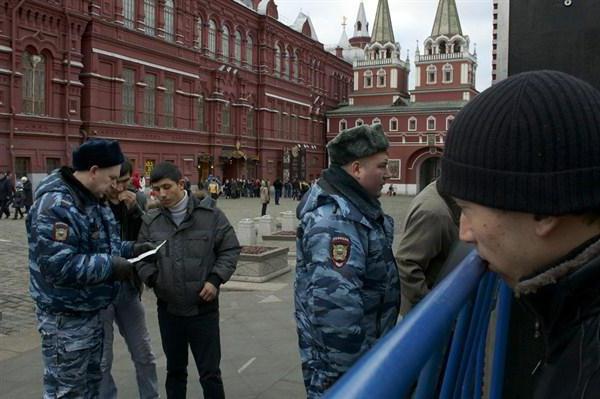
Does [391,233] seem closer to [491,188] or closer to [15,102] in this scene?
[491,188]

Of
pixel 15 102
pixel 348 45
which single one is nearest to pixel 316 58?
pixel 348 45

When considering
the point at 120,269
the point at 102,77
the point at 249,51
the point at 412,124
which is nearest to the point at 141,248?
the point at 120,269

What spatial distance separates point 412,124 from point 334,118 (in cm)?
795

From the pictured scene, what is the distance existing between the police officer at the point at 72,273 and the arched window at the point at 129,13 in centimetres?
3153

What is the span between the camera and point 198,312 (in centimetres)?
422

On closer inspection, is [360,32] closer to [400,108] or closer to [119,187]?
[400,108]

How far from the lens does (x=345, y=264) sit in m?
2.63

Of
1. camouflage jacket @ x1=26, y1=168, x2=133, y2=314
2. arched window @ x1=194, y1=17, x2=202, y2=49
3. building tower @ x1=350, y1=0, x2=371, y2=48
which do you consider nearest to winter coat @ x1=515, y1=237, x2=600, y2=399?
camouflage jacket @ x1=26, y1=168, x2=133, y2=314

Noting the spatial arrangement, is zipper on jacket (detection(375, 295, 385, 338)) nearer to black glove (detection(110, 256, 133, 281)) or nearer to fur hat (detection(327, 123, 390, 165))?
fur hat (detection(327, 123, 390, 165))

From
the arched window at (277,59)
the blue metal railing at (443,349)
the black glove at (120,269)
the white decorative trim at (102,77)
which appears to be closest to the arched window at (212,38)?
the arched window at (277,59)

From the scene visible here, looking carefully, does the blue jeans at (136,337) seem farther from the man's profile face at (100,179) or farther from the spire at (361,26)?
the spire at (361,26)

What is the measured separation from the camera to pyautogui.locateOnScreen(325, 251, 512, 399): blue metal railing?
849 mm

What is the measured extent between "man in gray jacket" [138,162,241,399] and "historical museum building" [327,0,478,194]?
49.9m

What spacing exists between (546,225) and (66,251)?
111 inches
